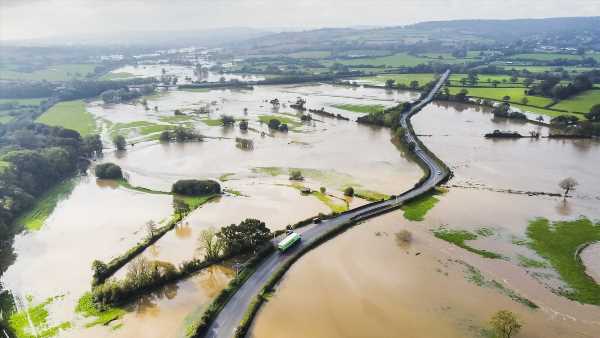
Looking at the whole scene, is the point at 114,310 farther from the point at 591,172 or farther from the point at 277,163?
the point at 591,172

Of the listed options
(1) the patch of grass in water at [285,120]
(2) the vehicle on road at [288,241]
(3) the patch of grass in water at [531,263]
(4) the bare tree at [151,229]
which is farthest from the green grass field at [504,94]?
(4) the bare tree at [151,229]

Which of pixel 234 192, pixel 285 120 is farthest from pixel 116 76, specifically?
pixel 234 192

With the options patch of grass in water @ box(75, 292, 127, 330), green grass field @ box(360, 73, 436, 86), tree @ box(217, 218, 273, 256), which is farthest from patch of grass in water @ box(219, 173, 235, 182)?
green grass field @ box(360, 73, 436, 86)

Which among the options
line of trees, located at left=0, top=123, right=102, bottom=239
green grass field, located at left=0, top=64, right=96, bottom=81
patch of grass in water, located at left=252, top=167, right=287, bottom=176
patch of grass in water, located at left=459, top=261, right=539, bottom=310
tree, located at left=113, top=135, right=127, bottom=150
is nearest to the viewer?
patch of grass in water, located at left=459, top=261, right=539, bottom=310

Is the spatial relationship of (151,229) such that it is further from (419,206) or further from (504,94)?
(504,94)

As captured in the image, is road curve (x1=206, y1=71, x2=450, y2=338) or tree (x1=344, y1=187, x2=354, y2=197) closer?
road curve (x1=206, y1=71, x2=450, y2=338)

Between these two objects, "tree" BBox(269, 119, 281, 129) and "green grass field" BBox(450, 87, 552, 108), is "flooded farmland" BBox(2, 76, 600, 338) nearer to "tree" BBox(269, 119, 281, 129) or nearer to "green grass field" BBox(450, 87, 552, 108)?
"tree" BBox(269, 119, 281, 129)
